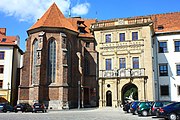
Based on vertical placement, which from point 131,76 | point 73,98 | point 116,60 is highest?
point 116,60

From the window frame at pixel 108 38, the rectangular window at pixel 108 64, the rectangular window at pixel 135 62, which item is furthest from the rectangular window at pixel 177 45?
the rectangular window at pixel 108 64

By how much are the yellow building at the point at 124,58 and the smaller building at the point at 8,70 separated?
1594 centimetres

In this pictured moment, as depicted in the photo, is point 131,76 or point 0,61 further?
point 0,61

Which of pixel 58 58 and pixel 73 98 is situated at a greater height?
pixel 58 58

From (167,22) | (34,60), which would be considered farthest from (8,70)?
(167,22)

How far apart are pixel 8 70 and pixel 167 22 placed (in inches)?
1178

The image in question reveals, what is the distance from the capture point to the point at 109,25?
43.1 meters

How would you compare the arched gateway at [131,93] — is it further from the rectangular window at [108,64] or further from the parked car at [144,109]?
the parked car at [144,109]

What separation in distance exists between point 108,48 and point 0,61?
774 inches

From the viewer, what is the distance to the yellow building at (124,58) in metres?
39.9

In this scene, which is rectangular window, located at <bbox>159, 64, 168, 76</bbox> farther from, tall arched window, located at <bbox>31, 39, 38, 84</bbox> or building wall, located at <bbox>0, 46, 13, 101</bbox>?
building wall, located at <bbox>0, 46, 13, 101</bbox>

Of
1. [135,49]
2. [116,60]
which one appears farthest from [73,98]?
[135,49]

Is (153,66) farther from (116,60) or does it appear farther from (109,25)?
(109,25)

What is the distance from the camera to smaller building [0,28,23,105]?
146ft
